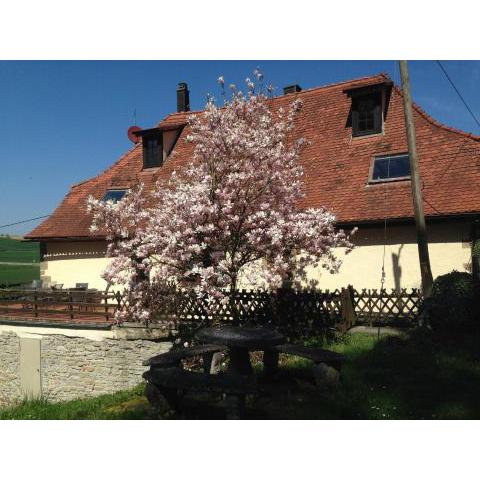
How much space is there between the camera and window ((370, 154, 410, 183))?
14753 mm

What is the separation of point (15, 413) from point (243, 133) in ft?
29.1

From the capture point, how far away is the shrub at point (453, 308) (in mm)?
10516

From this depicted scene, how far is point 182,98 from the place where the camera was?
25.1m

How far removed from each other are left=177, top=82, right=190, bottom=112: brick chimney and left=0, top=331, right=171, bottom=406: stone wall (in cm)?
1514

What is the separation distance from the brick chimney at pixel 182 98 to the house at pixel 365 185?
4114 mm

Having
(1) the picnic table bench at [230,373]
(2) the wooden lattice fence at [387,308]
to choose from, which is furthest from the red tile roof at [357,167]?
(1) the picnic table bench at [230,373]

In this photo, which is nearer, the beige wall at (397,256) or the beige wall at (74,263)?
the beige wall at (397,256)

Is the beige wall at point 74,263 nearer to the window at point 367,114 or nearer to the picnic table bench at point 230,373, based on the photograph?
the window at point 367,114

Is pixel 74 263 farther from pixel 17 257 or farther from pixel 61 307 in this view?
pixel 17 257

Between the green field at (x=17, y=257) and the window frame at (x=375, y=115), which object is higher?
the window frame at (x=375, y=115)

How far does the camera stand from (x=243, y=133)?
429 inches

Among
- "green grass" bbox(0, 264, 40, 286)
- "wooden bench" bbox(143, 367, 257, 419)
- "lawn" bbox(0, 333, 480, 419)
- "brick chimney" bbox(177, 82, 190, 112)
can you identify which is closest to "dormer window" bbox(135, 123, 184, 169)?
"brick chimney" bbox(177, 82, 190, 112)

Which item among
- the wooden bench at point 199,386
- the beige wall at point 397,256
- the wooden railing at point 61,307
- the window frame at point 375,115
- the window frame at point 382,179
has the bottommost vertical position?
the wooden bench at point 199,386

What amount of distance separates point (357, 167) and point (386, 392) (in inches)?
394
